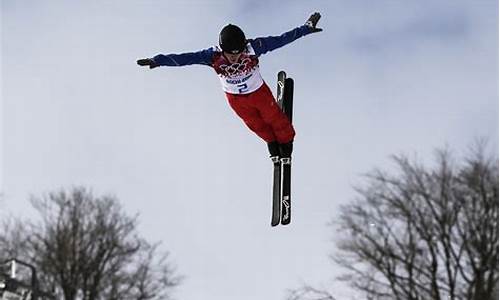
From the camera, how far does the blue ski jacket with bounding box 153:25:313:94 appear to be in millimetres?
5910

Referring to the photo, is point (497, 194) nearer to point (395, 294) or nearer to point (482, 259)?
point (482, 259)

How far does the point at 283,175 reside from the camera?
23.7ft

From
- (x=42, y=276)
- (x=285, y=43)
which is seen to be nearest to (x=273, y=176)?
(x=285, y=43)

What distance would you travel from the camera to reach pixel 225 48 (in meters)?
5.75

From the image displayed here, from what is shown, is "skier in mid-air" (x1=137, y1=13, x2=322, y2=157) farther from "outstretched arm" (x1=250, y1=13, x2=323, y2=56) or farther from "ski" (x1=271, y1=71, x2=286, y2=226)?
"ski" (x1=271, y1=71, x2=286, y2=226)

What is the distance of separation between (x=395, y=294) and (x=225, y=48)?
38.7 feet

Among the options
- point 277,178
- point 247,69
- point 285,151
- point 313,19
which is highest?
point 313,19

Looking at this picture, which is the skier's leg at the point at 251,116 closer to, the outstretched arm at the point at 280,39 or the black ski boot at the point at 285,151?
the black ski boot at the point at 285,151

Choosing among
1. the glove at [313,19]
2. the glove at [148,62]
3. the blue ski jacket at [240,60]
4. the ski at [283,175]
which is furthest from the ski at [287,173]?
the glove at [148,62]

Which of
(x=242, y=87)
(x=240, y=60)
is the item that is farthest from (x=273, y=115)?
(x=240, y=60)

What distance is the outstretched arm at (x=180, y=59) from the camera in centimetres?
578

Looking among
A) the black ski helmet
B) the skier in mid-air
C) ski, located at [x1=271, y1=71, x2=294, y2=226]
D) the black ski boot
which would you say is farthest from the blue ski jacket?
the black ski boot

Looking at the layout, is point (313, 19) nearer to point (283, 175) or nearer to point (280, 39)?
point (280, 39)

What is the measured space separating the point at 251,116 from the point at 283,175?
2.31 ft
